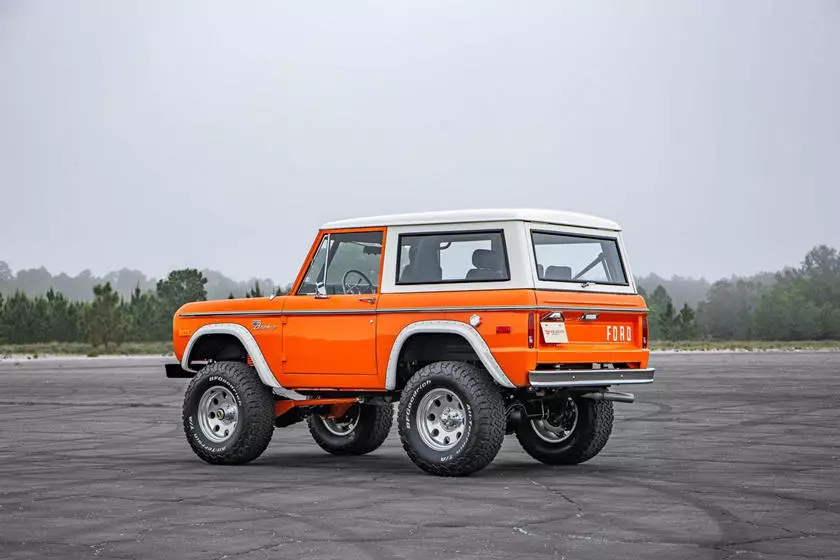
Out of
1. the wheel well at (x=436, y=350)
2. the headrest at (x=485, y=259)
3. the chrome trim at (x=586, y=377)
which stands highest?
the headrest at (x=485, y=259)

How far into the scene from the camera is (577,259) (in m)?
12.1

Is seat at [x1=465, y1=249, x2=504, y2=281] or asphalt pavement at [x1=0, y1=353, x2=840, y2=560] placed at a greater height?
seat at [x1=465, y1=249, x2=504, y2=281]

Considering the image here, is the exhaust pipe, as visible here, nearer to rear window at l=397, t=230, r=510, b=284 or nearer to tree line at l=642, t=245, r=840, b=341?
rear window at l=397, t=230, r=510, b=284

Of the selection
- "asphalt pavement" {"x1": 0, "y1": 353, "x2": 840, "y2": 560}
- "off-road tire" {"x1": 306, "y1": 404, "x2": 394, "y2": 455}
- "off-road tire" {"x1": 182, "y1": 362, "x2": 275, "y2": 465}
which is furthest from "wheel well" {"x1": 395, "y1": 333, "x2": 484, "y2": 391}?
"off-road tire" {"x1": 306, "y1": 404, "x2": 394, "y2": 455}

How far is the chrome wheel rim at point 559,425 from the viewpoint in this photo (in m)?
12.8

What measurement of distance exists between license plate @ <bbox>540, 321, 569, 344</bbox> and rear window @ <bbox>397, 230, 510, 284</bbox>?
0.56 m

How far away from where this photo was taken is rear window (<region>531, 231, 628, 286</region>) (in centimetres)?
1166

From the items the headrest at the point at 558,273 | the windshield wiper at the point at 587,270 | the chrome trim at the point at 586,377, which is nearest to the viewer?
the chrome trim at the point at 586,377

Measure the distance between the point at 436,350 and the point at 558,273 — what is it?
4.45ft

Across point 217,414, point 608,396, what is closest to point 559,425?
point 608,396

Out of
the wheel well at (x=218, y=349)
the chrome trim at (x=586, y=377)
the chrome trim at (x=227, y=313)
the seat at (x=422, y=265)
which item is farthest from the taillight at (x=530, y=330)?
the wheel well at (x=218, y=349)

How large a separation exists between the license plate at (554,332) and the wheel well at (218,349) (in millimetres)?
3698

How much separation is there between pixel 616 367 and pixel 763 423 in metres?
6.20

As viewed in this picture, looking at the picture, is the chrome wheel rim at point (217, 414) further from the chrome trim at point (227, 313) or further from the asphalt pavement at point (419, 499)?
the chrome trim at point (227, 313)
